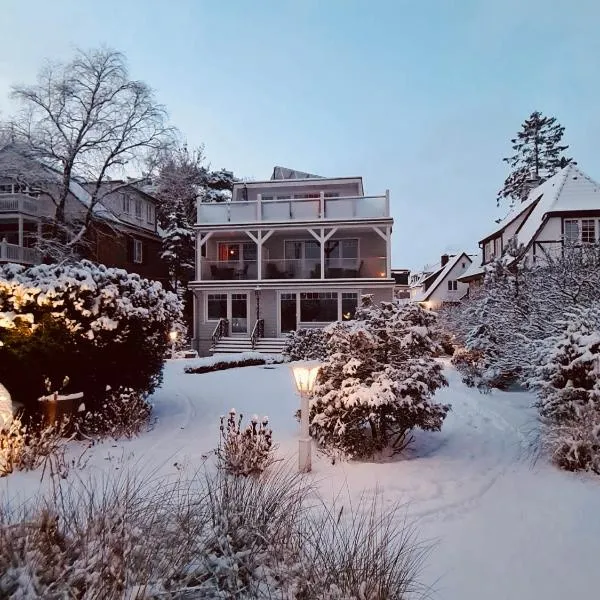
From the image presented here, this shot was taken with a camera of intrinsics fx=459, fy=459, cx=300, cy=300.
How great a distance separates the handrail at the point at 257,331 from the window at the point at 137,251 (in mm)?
8969

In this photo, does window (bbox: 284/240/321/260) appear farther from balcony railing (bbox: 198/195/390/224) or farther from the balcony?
balcony railing (bbox: 198/195/390/224)

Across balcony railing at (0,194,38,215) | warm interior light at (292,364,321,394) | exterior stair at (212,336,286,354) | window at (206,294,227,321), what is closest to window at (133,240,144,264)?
balcony railing at (0,194,38,215)

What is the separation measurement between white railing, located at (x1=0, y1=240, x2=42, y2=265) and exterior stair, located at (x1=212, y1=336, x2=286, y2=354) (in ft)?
31.9

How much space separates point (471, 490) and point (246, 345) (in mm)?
16346

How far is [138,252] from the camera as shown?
2673 centimetres

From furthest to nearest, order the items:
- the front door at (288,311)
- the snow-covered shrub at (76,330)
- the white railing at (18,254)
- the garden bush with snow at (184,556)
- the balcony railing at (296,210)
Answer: the front door at (288,311), the balcony railing at (296,210), the white railing at (18,254), the snow-covered shrub at (76,330), the garden bush with snow at (184,556)

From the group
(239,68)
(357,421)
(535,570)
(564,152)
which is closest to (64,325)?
(357,421)

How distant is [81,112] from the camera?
20.8m

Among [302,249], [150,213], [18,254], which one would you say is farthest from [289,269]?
[18,254]

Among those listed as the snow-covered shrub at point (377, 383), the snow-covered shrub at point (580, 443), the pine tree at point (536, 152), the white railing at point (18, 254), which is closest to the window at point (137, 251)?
the white railing at point (18, 254)

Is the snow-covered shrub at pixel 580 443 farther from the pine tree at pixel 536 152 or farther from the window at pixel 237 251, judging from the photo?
the pine tree at pixel 536 152

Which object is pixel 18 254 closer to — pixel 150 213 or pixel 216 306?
pixel 150 213

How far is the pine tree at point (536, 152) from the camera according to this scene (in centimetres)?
3941

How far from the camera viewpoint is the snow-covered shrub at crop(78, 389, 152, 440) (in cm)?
698
